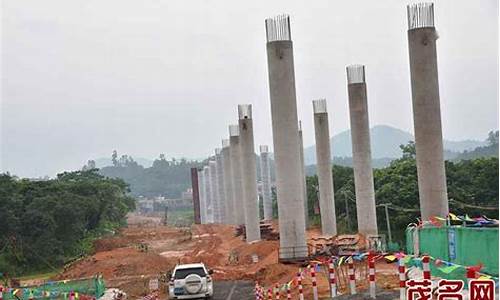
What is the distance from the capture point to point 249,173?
4650 cm

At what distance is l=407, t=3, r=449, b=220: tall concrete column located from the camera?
91.0 ft

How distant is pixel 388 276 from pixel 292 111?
32.1 ft

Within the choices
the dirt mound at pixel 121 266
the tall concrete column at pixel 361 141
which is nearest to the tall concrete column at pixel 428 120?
the tall concrete column at pixel 361 141

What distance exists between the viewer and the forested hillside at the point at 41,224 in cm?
5019

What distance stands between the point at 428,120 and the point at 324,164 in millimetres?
15247

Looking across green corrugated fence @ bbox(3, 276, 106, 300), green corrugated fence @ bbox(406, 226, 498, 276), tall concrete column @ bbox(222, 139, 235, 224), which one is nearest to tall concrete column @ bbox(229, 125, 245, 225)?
tall concrete column @ bbox(222, 139, 235, 224)

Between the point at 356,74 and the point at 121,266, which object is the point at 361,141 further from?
the point at 121,266

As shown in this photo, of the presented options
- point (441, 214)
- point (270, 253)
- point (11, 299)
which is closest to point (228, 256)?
point (270, 253)

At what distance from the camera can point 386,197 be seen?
1877 inches

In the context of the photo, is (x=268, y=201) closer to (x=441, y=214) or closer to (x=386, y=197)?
(x=386, y=197)

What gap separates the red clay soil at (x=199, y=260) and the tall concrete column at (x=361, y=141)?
523 cm

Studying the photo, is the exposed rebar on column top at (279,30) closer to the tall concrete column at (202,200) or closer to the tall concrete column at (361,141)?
the tall concrete column at (361,141)

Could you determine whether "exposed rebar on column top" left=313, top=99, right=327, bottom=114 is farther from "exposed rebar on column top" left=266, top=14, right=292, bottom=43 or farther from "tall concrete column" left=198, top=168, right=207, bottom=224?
"tall concrete column" left=198, top=168, right=207, bottom=224

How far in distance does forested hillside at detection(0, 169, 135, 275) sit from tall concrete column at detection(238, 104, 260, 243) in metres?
14.8
